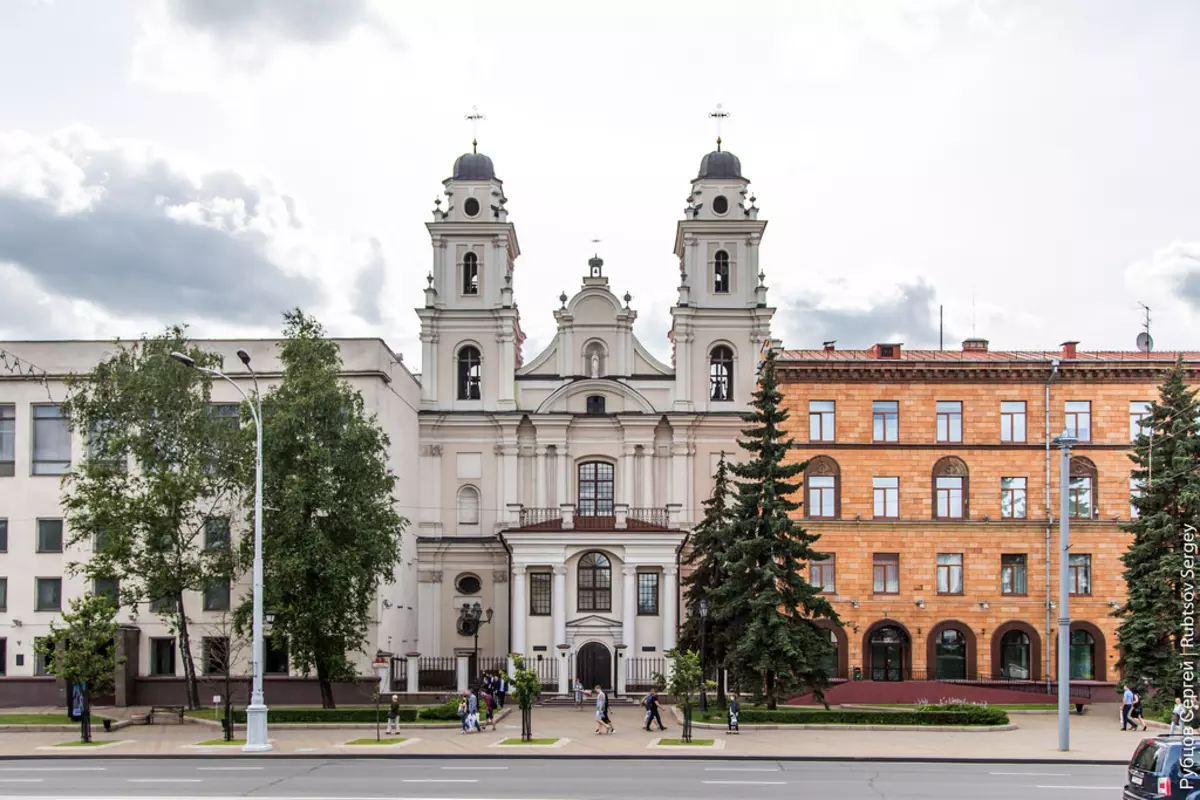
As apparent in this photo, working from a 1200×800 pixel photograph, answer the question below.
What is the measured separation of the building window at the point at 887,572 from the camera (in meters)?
57.8

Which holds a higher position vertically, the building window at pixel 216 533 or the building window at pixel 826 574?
the building window at pixel 216 533

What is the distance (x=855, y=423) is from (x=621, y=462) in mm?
12944

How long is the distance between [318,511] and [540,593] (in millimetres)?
15541

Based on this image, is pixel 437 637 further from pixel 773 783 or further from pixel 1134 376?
pixel 773 783

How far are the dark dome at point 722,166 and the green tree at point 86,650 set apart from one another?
126ft

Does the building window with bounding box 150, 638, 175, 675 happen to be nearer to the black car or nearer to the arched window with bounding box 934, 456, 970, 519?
the arched window with bounding box 934, 456, 970, 519

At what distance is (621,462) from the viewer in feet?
218

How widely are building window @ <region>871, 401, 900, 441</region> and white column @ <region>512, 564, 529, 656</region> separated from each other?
16.6 metres

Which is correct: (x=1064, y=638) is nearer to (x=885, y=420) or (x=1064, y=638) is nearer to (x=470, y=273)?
(x=885, y=420)

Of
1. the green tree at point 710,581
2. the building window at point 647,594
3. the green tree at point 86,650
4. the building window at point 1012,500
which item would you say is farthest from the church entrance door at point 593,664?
the green tree at point 86,650

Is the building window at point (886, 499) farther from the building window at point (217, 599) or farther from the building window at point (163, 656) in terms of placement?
the building window at point (163, 656)

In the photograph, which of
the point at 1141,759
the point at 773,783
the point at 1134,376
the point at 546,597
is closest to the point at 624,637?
the point at 546,597

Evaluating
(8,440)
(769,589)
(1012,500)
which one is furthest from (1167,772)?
(8,440)

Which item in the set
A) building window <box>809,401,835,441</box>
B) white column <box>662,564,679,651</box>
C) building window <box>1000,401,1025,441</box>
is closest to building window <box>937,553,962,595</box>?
building window <box>1000,401,1025,441</box>
